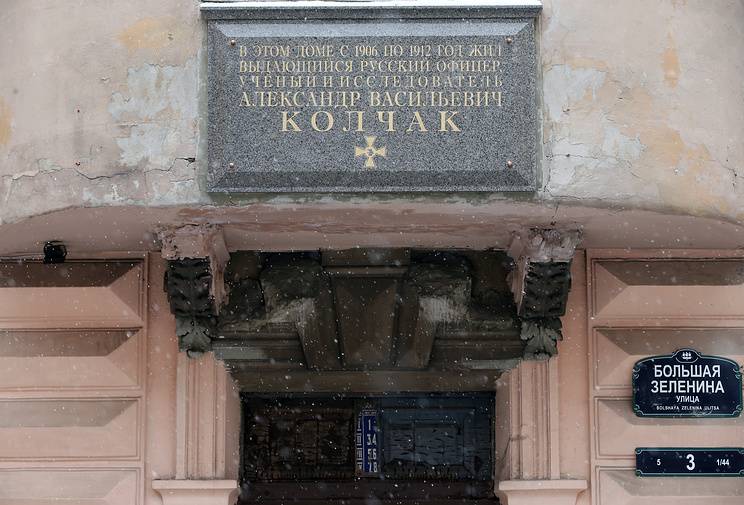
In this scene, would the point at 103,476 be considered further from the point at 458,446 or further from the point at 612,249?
the point at 612,249

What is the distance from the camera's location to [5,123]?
21.3 ft

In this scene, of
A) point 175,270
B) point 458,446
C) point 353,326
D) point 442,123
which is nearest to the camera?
point 442,123

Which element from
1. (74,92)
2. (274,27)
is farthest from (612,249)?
(74,92)

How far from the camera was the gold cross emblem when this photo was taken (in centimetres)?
628

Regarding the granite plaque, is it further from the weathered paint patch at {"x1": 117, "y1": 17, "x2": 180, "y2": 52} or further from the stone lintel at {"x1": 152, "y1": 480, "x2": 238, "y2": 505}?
the stone lintel at {"x1": 152, "y1": 480, "x2": 238, "y2": 505}

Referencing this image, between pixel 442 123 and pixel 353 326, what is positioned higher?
pixel 442 123

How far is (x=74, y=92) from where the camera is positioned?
21.0 feet

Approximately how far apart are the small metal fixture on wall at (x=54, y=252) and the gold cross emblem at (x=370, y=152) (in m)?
1.88

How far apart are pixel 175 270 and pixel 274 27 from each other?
142cm

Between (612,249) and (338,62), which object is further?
(612,249)

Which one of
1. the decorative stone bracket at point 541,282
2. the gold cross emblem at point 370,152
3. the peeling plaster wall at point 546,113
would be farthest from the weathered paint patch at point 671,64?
the gold cross emblem at point 370,152

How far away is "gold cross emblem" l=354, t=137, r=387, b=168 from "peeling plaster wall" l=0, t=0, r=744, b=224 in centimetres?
18

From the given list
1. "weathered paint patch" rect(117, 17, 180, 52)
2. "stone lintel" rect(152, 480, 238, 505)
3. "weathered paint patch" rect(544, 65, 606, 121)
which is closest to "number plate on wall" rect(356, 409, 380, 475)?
"stone lintel" rect(152, 480, 238, 505)

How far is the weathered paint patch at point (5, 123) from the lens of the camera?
649 cm
